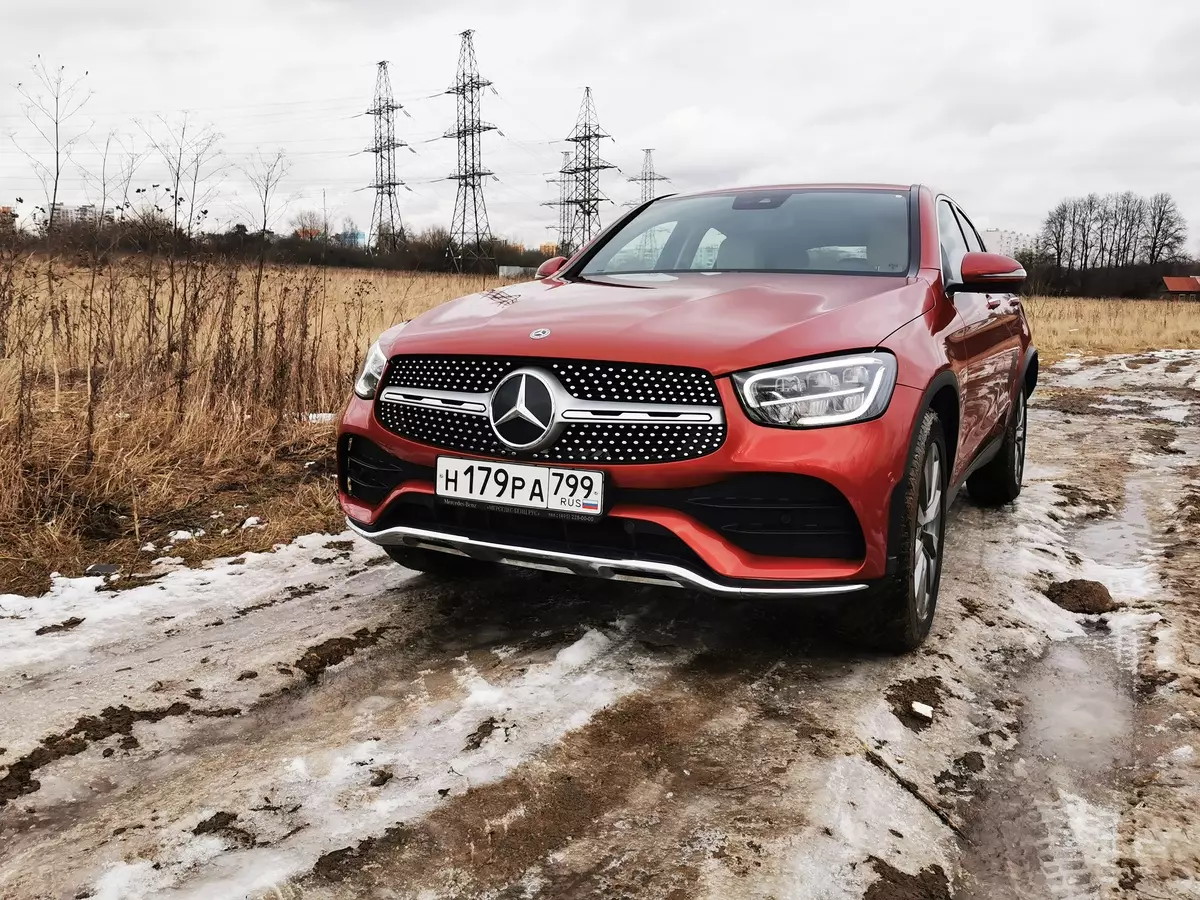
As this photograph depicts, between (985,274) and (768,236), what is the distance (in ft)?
2.75

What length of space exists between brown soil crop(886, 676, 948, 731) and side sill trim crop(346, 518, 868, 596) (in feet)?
1.19

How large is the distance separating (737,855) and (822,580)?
82 centimetres

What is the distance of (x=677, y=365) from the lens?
7.93ft

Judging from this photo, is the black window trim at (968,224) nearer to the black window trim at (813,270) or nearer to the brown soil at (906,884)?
the black window trim at (813,270)

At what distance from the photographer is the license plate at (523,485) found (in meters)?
2.47

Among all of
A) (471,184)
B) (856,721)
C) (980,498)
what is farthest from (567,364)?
(471,184)

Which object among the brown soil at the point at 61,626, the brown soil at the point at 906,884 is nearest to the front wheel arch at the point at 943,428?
the brown soil at the point at 906,884

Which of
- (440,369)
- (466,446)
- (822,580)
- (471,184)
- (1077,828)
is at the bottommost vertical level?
(1077,828)

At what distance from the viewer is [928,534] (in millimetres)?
2922

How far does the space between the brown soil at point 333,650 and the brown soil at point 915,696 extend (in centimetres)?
157

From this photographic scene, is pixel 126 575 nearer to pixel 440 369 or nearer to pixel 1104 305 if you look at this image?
pixel 440 369

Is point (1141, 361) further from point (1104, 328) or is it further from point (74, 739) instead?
Answer: point (74, 739)

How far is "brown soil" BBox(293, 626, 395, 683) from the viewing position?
2.74 meters

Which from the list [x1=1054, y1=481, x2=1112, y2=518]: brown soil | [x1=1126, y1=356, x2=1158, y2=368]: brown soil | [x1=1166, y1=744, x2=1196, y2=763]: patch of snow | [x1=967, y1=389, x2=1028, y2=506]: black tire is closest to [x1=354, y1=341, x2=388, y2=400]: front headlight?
[x1=1166, y1=744, x2=1196, y2=763]: patch of snow
